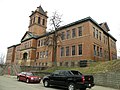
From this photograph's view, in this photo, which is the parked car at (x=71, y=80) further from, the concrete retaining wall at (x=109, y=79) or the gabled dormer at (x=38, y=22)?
the gabled dormer at (x=38, y=22)

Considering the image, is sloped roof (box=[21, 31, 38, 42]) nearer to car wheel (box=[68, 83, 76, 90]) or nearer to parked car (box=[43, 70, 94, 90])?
parked car (box=[43, 70, 94, 90])

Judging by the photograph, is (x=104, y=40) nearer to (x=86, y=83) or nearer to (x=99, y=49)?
(x=99, y=49)

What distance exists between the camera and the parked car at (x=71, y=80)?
1209 cm

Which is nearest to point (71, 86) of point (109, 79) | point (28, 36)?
point (109, 79)

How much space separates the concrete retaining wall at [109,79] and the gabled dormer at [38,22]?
39.2m

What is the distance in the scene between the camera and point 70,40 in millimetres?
35125

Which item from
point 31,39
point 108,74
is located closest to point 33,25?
point 31,39

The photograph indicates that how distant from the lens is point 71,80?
1278cm

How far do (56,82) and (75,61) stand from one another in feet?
60.7

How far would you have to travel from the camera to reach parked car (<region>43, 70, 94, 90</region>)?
12.1 m

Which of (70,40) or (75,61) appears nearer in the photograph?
(75,61)

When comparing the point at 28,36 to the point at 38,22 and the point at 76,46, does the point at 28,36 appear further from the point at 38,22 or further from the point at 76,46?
the point at 76,46

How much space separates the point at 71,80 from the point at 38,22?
4697 centimetres

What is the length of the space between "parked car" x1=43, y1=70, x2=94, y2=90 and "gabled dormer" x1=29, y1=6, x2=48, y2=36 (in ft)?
134
